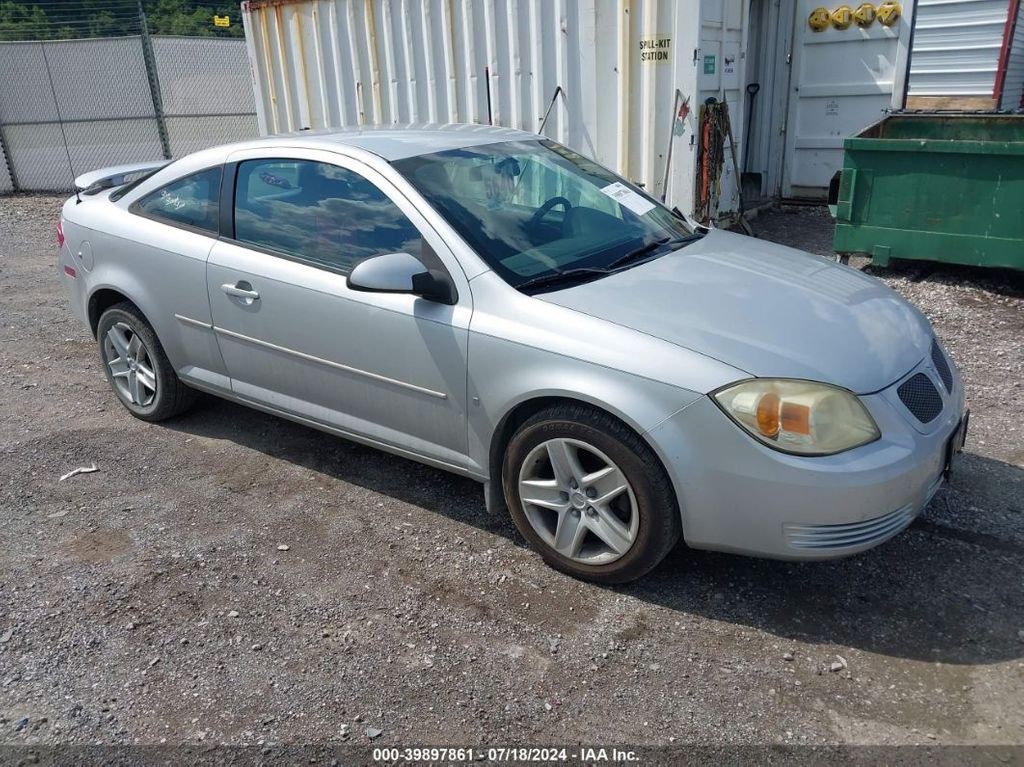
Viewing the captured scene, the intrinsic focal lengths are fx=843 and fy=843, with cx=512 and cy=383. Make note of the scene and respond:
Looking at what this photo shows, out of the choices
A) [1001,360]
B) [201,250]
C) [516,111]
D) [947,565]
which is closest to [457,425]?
[201,250]

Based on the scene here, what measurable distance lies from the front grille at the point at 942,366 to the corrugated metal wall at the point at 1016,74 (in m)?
9.85

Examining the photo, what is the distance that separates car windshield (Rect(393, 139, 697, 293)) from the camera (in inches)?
136

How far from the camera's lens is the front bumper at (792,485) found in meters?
2.78

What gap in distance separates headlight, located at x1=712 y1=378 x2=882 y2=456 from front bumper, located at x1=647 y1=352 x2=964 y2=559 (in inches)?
1.2

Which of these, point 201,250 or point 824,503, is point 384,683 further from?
point 201,250

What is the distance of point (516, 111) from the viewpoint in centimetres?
805

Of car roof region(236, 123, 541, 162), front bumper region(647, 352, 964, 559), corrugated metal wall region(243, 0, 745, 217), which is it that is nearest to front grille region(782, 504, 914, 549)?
front bumper region(647, 352, 964, 559)

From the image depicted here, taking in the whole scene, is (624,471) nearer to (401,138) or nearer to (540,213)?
(540,213)

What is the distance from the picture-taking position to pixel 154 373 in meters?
4.75

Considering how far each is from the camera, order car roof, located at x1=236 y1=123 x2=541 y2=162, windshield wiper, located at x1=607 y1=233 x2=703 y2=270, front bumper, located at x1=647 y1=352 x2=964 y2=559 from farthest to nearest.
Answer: car roof, located at x1=236 y1=123 x2=541 y2=162 < windshield wiper, located at x1=607 y1=233 x2=703 y2=270 < front bumper, located at x1=647 y1=352 x2=964 y2=559

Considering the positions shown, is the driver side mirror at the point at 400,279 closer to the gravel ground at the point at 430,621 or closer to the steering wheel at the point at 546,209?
the steering wheel at the point at 546,209

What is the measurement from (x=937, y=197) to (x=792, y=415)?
16.1 ft

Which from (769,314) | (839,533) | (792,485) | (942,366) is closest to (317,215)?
(769,314)

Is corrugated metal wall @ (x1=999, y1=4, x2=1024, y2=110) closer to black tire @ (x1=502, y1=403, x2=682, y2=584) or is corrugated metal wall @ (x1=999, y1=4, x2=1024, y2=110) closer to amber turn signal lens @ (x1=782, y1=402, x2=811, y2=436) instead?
amber turn signal lens @ (x1=782, y1=402, x2=811, y2=436)
